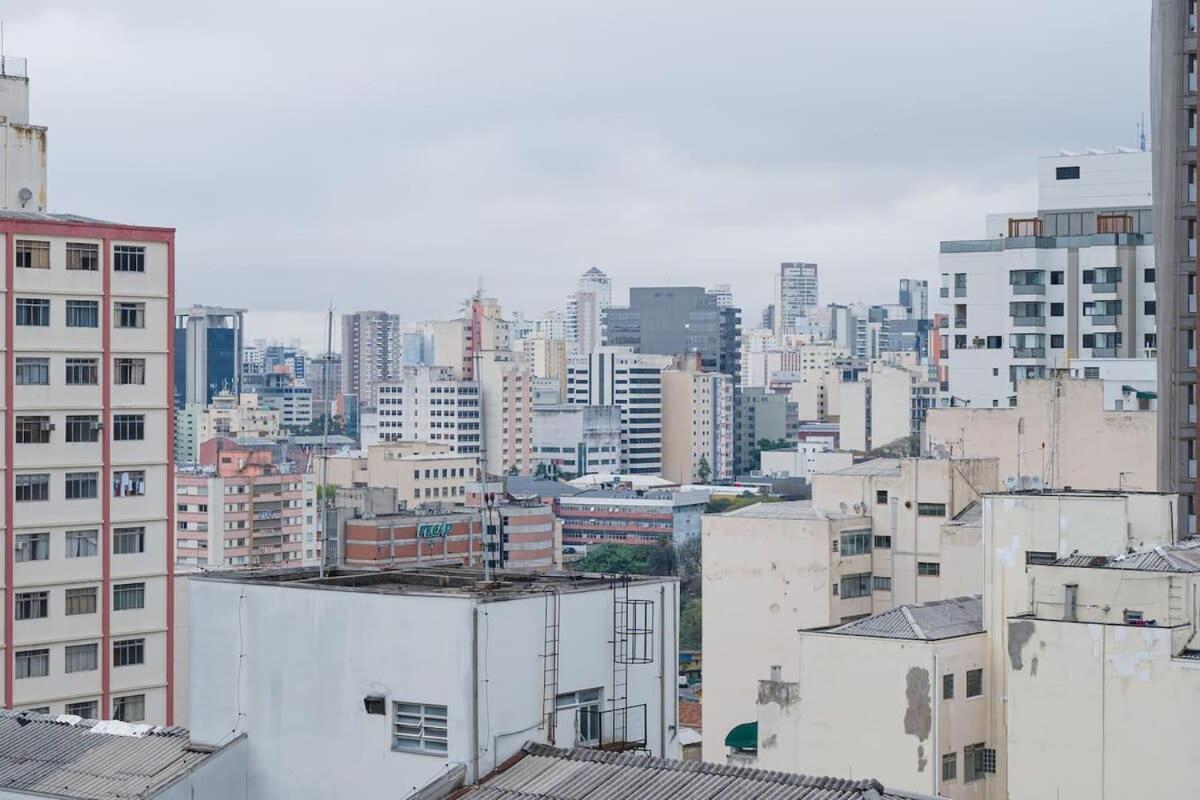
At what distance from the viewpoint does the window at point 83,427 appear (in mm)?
29391

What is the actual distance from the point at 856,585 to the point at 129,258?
69.5 ft

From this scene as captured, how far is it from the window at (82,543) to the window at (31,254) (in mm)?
4161

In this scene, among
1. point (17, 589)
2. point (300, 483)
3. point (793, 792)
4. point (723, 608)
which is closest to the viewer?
point (793, 792)

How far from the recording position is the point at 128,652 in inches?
1187

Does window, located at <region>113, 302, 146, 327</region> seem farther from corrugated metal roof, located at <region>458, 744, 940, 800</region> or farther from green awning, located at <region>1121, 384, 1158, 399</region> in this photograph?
Result: green awning, located at <region>1121, 384, 1158, 399</region>

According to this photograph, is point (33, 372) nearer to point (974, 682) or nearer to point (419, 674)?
point (974, 682)

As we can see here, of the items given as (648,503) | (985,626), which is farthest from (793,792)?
(648,503)

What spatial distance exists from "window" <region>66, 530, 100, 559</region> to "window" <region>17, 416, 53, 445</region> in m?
1.52

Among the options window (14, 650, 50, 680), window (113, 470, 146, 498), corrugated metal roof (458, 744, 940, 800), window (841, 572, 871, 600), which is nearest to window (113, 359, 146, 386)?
window (113, 470, 146, 498)

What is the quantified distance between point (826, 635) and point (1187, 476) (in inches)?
453

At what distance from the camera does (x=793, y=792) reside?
13133mm

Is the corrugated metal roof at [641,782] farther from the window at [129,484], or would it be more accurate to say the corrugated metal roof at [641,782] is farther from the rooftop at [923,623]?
the window at [129,484]

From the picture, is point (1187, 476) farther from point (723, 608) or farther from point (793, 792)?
point (793, 792)

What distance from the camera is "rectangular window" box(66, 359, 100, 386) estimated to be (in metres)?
29.3
